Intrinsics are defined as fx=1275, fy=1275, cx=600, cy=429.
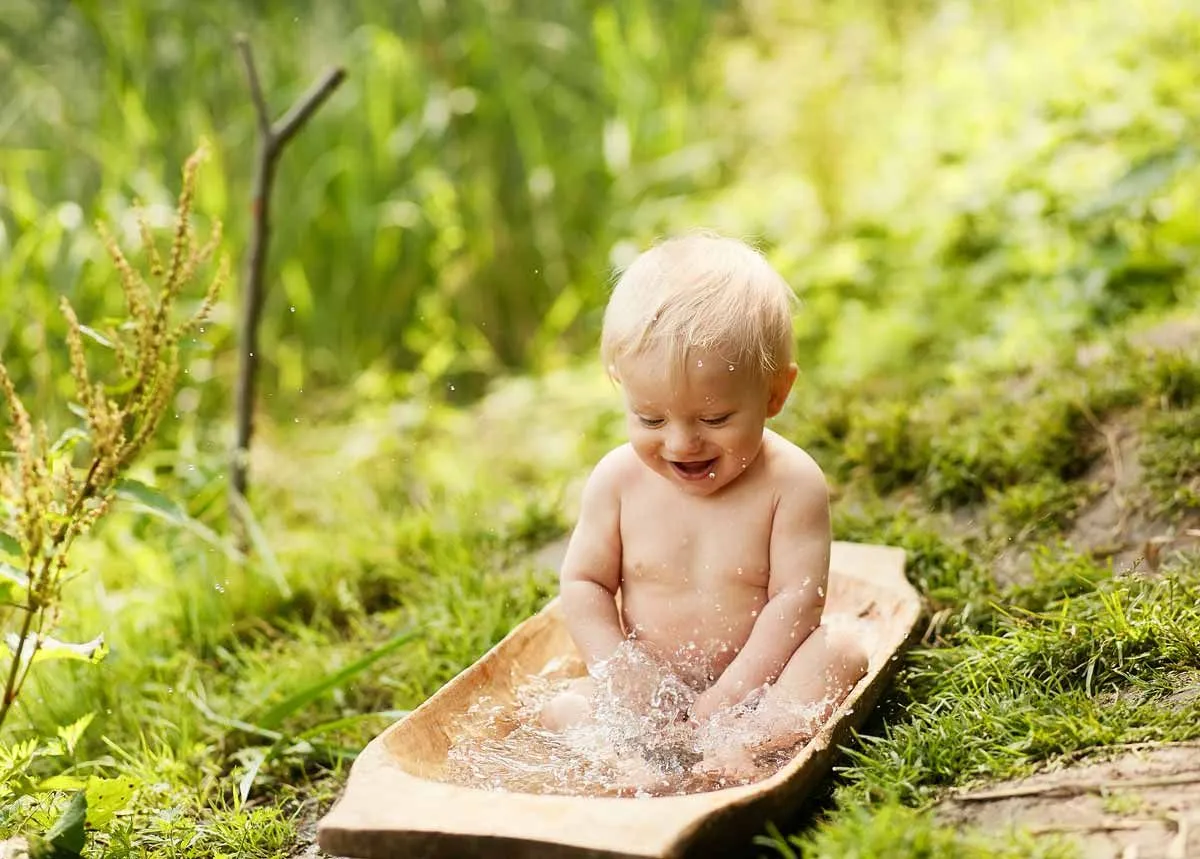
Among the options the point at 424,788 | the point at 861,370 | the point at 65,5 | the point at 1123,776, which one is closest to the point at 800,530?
the point at 1123,776

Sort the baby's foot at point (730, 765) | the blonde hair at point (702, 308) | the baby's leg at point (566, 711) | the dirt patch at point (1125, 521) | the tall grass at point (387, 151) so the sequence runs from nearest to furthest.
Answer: the baby's foot at point (730, 765) → the blonde hair at point (702, 308) → the baby's leg at point (566, 711) → the dirt patch at point (1125, 521) → the tall grass at point (387, 151)

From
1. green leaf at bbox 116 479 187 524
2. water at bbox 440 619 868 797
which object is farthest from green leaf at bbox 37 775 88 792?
water at bbox 440 619 868 797

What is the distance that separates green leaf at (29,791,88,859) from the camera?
7.22 feet

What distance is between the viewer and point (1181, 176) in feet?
16.2

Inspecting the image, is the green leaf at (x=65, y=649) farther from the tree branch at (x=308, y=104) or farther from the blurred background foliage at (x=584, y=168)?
the blurred background foliage at (x=584, y=168)

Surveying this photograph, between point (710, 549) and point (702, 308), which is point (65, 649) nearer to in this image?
point (710, 549)

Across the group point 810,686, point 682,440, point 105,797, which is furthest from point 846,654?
point 105,797

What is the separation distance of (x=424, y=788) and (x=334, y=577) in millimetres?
1647

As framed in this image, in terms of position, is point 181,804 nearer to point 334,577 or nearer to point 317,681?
point 317,681

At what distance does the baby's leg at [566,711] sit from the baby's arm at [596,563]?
15 centimetres

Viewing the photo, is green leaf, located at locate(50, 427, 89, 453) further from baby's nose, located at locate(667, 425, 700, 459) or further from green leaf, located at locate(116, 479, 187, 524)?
baby's nose, located at locate(667, 425, 700, 459)

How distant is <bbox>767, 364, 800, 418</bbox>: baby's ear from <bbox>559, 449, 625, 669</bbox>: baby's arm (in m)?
0.33

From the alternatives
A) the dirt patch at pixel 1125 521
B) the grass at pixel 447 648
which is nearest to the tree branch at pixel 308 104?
the grass at pixel 447 648

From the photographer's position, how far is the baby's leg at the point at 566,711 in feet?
7.82
